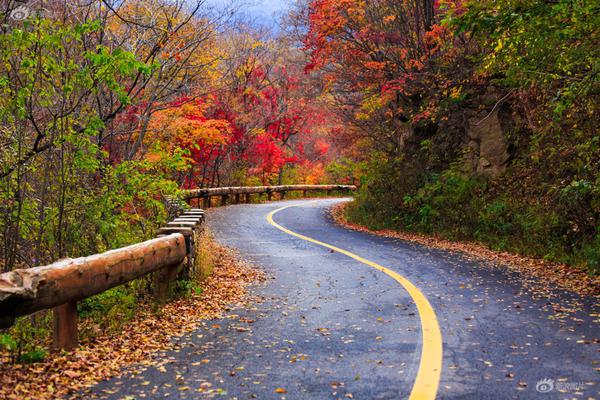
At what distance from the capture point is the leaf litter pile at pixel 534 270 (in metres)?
9.10

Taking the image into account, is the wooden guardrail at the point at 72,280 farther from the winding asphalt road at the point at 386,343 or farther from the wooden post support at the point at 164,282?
the winding asphalt road at the point at 386,343

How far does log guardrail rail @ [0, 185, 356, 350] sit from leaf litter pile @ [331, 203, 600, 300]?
5340 mm

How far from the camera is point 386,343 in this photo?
241 inches

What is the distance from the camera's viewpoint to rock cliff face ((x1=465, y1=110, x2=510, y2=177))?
56.9 feet

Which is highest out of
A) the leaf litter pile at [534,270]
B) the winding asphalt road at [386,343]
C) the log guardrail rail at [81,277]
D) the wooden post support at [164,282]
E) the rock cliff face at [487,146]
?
the rock cliff face at [487,146]

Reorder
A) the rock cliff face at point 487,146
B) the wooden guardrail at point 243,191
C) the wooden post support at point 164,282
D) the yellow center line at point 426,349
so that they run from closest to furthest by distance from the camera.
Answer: the yellow center line at point 426,349
the wooden post support at point 164,282
the rock cliff face at point 487,146
the wooden guardrail at point 243,191

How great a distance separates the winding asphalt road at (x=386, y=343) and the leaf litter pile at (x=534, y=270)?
1.33 ft

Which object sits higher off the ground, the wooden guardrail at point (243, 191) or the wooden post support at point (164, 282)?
the wooden guardrail at point (243, 191)

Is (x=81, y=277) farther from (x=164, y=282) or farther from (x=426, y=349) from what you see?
(x=426, y=349)

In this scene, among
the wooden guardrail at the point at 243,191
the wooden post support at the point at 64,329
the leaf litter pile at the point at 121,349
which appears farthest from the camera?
the wooden guardrail at the point at 243,191

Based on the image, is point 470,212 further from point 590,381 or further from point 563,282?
point 590,381

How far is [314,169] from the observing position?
47.2 m

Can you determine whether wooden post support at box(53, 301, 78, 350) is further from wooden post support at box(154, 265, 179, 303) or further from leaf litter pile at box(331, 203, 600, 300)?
leaf litter pile at box(331, 203, 600, 300)

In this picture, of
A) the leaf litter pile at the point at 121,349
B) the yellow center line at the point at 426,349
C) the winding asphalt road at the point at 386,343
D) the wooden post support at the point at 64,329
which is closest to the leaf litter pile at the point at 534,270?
the winding asphalt road at the point at 386,343
